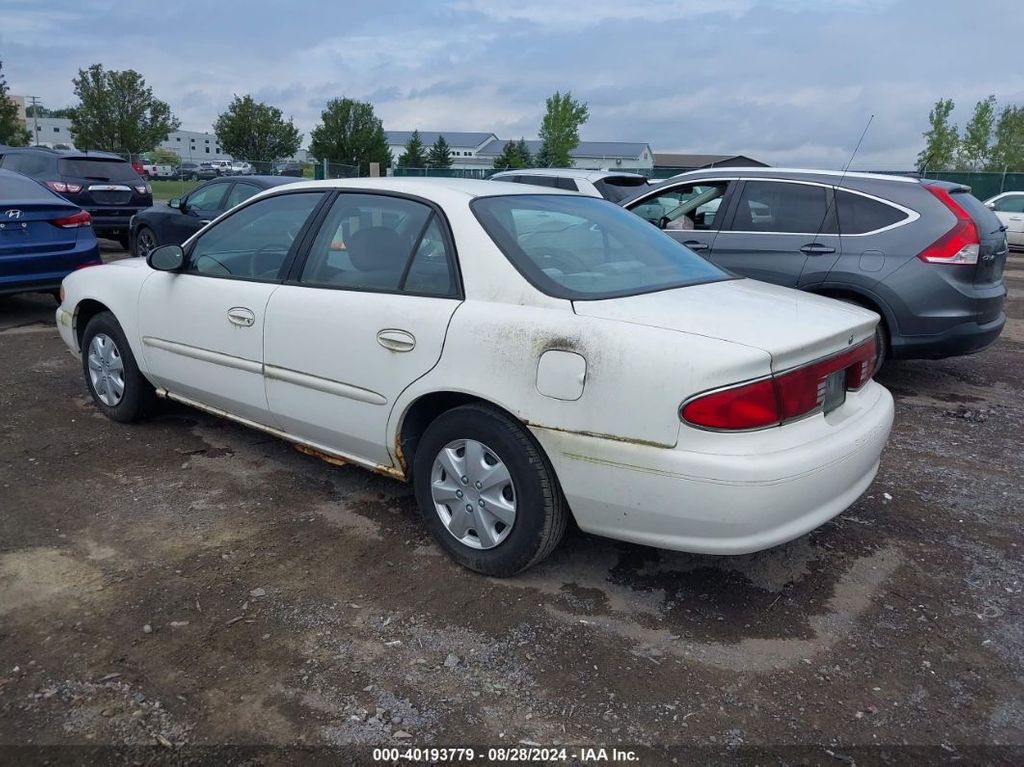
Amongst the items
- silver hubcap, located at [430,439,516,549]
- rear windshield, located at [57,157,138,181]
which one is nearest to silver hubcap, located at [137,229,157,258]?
rear windshield, located at [57,157,138,181]

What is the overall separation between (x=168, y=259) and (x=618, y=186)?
7.42m

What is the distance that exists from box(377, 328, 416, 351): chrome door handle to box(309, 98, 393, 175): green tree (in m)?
57.6

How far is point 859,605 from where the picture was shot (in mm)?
3250

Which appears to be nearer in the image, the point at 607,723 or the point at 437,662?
the point at 607,723

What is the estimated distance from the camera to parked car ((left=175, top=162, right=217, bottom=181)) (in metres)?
48.6

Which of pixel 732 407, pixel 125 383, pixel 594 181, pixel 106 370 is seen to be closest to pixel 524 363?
pixel 732 407

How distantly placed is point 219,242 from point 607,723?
3301 mm

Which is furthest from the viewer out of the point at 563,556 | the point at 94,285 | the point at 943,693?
the point at 94,285

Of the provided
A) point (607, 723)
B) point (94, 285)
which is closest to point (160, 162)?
point (94, 285)

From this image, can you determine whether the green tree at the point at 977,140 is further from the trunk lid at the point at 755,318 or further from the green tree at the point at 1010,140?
the trunk lid at the point at 755,318

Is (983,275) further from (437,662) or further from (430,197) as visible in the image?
(437,662)

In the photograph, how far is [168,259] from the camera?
14.6 ft

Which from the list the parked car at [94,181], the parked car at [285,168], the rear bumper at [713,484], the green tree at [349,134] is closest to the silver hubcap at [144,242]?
the parked car at [94,181]

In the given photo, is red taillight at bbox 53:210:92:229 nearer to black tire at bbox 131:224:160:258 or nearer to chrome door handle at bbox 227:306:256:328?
black tire at bbox 131:224:160:258
